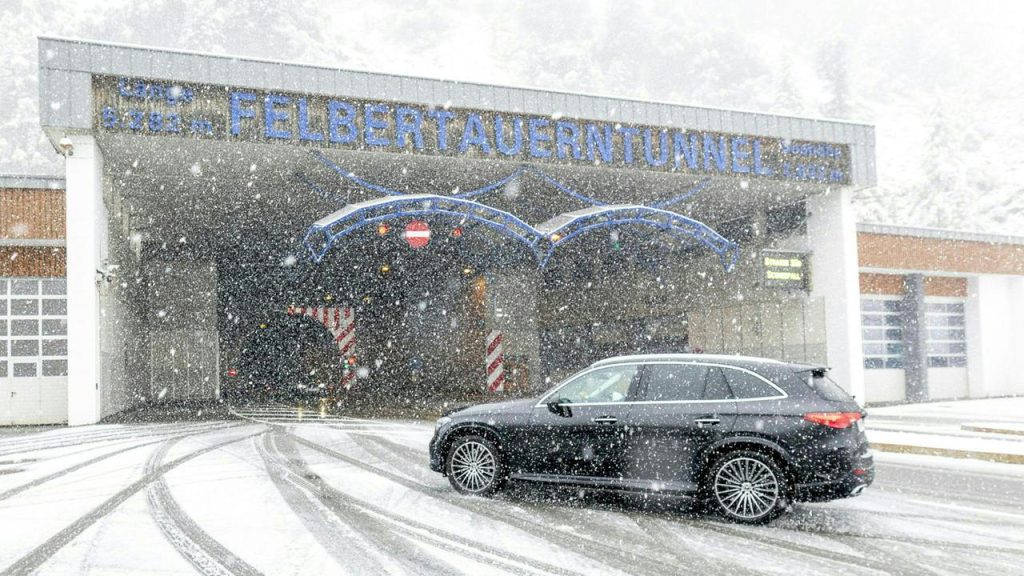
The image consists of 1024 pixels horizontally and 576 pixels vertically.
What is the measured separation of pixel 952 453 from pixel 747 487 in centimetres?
614

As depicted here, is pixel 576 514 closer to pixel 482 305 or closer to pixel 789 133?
pixel 789 133

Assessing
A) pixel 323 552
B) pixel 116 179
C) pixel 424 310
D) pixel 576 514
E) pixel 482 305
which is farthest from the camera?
pixel 424 310

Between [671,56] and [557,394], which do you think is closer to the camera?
[557,394]

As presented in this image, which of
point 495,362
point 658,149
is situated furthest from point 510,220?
point 495,362

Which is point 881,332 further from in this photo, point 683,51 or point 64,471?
point 683,51

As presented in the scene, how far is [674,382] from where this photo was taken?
7.80 metres

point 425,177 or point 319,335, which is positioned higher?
point 425,177

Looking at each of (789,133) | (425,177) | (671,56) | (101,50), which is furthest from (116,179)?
(671,56)

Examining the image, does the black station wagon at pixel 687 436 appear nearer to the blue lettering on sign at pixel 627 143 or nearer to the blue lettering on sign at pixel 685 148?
the blue lettering on sign at pixel 627 143

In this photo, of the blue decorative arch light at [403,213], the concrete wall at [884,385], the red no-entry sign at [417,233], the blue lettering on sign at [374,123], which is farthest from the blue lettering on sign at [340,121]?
the concrete wall at [884,385]

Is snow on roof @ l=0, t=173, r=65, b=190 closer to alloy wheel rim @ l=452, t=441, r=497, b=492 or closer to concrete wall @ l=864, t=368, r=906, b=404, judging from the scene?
alloy wheel rim @ l=452, t=441, r=497, b=492

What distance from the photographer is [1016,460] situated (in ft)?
36.4

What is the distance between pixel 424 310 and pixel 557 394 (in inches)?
1071

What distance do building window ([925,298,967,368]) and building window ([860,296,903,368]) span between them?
1299 mm
